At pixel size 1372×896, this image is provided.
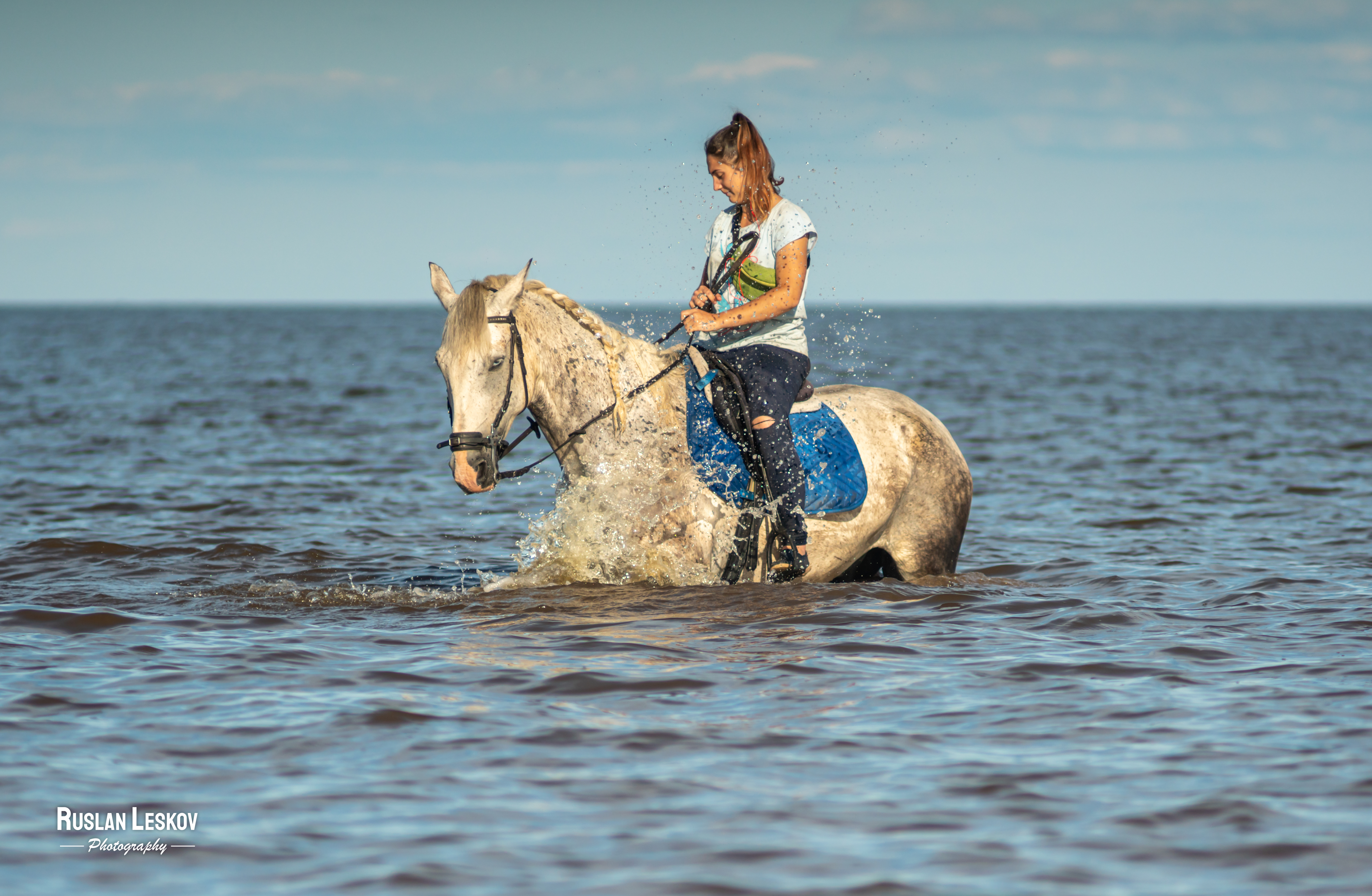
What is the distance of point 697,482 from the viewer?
8180 mm

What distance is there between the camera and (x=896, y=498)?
28.6ft

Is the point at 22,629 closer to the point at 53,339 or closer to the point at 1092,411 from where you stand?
the point at 1092,411

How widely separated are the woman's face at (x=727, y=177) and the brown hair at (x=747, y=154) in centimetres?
2

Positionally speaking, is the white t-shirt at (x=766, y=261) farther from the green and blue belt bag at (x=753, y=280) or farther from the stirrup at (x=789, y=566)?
the stirrup at (x=789, y=566)

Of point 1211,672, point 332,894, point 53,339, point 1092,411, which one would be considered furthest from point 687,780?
point 53,339

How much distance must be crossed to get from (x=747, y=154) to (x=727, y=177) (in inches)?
7.2

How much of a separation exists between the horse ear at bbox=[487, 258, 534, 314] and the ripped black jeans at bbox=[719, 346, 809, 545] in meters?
1.44

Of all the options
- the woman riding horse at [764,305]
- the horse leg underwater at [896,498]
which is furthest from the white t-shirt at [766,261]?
the horse leg underwater at [896,498]

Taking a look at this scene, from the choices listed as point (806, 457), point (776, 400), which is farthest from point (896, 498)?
point (776, 400)

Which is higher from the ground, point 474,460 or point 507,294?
point 507,294

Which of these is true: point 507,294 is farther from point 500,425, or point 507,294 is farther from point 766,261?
point 766,261

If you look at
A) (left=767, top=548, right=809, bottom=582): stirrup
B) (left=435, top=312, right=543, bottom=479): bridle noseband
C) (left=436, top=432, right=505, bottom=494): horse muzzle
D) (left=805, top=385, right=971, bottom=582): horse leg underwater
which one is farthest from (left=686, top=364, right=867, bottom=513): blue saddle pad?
(left=436, top=432, right=505, bottom=494): horse muzzle

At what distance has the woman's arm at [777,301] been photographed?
754 centimetres

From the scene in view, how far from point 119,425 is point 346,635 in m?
20.6
